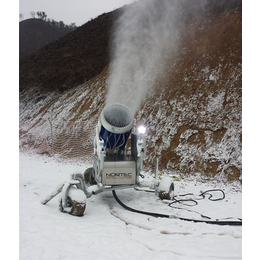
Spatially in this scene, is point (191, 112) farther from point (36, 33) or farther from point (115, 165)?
point (36, 33)

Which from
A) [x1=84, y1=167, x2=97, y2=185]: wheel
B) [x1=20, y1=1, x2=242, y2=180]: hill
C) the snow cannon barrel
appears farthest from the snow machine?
[x1=20, y1=1, x2=242, y2=180]: hill

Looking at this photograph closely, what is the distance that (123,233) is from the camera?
3570mm

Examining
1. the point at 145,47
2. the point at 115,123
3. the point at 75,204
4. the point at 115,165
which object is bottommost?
the point at 75,204

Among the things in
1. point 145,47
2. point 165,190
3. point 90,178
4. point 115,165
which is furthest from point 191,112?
point 145,47

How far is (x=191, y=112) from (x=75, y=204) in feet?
23.2

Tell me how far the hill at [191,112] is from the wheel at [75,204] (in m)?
4.88

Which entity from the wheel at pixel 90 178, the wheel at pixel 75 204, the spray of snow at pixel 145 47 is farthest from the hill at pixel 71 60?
the wheel at pixel 75 204

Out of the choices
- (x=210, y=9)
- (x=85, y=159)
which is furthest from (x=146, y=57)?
(x=85, y=159)

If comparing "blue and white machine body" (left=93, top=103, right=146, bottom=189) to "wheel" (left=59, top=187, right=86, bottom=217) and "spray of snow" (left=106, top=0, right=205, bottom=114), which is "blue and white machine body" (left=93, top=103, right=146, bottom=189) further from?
"spray of snow" (left=106, top=0, right=205, bottom=114)

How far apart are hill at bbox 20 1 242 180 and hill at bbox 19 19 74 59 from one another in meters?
38.1

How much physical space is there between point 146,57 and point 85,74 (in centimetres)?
886

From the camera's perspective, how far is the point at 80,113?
15930mm

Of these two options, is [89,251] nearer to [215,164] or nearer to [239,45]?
[215,164]

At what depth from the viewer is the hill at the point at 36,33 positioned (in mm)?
48369
